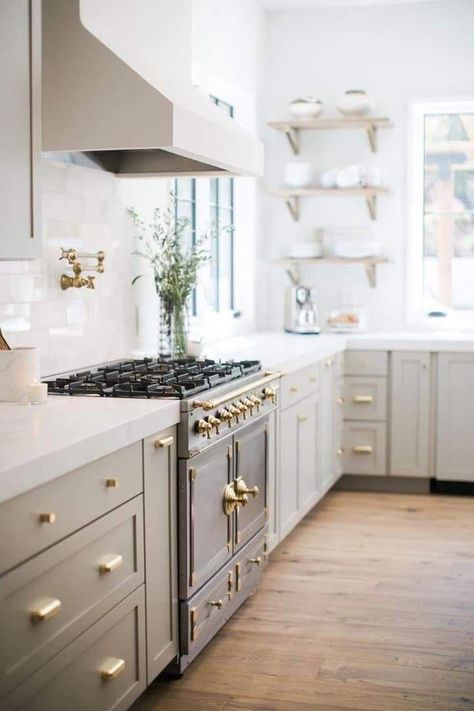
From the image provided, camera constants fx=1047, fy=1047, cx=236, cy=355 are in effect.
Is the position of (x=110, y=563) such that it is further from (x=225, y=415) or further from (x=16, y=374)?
(x=225, y=415)

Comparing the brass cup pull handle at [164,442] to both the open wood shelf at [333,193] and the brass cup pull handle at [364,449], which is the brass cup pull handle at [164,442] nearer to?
the brass cup pull handle at [364,449]

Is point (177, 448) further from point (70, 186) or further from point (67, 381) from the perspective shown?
A: point (70, 186)

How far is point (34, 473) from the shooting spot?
2.08 meters

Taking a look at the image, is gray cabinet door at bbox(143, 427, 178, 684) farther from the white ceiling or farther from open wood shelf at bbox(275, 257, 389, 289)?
the white ceiling

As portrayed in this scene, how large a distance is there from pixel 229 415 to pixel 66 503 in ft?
3.83

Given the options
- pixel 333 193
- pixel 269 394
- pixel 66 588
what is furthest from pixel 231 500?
pixel 333 193

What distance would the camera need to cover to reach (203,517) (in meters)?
3.20

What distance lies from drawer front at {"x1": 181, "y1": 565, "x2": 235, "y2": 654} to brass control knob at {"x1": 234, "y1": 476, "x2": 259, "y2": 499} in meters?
0.25

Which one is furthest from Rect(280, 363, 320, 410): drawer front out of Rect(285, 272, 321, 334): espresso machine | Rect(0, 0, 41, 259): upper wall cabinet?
Rect(0, 0, 41, 259): upper wall cabinet

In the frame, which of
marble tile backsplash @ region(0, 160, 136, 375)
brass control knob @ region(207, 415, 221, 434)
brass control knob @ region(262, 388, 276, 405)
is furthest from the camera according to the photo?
brass control knob @ region(262, 388, 276, 405)

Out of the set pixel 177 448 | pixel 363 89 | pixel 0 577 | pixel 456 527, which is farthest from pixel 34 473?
pixel 363 89

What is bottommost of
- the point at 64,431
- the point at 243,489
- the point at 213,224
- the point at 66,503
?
the point at 243,489

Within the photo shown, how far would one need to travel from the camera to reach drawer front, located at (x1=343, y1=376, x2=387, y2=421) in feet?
18.7

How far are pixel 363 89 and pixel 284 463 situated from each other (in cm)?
274
